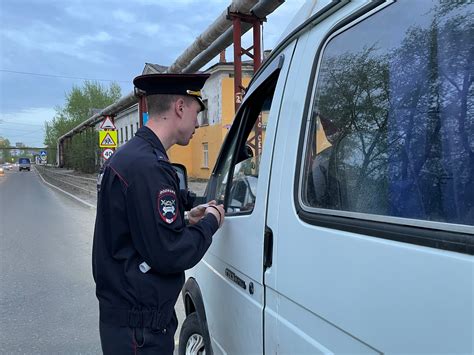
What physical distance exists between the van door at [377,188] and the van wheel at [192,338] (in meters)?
1.14

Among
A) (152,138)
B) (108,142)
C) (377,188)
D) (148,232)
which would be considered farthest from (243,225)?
(108,142)

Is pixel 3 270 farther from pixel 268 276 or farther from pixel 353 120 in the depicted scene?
pixel 353 120

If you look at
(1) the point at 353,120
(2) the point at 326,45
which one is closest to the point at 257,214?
(1) the point at 353,120

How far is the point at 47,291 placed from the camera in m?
5.52

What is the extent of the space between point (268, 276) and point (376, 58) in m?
0.91

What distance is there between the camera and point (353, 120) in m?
1.47

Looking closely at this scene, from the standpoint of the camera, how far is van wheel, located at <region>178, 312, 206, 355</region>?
9.05ft

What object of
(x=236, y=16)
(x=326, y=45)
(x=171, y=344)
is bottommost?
(x=171, y=344)

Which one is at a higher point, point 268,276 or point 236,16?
point 236,16

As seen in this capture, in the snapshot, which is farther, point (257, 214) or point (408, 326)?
point (257, 214)

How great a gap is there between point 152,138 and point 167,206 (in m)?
0.39

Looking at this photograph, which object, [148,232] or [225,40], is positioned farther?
[225,40]

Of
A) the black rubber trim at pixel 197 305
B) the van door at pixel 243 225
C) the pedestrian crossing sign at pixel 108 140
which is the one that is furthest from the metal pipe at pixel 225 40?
the black rubber trim at pixel 197 305

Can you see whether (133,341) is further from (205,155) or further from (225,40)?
(205,155)
